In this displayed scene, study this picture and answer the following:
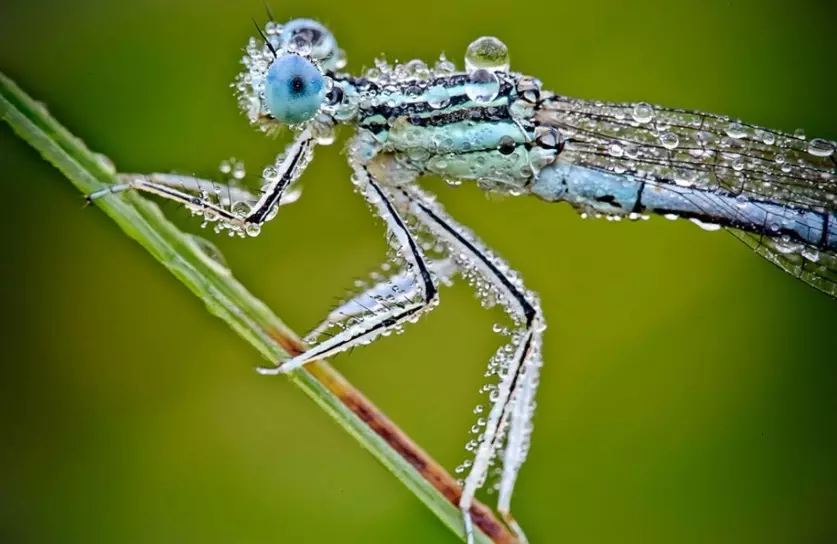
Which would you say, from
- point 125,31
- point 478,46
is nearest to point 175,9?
point 125,31

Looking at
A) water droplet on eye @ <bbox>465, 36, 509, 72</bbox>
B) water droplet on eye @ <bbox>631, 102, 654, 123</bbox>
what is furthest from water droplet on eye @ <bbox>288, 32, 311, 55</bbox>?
water droplet on eye @ <bbox>631, 102, 654, 123</bbox>

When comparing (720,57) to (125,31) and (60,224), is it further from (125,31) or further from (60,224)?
(60,224)

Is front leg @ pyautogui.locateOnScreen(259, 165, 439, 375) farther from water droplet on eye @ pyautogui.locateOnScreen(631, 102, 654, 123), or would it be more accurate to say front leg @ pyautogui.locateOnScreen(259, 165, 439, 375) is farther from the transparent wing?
water droplet on eye @ pyautogui.locateOnScreen(631, 102, 654, 123)

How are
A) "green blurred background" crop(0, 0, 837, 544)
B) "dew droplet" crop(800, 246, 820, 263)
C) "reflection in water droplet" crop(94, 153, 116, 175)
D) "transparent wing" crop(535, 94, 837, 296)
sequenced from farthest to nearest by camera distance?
1. "dew droplet" crop(800, 246, 820, 263)
2. "transparent wing" crop(535, 94, 837, 296)
3. "green blurred background" crop(0, 0, 837, 544)
4. "reflection in water droplet" crop(94, 153, 116, 175)

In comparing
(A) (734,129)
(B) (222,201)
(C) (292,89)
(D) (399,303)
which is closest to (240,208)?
(B) (222,201)

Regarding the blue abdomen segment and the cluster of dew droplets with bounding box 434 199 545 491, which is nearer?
the cluster of dew droplets with bounding box 434 199 545 491
